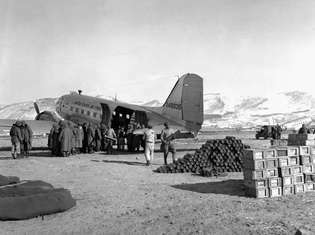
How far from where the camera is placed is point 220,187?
1038cm

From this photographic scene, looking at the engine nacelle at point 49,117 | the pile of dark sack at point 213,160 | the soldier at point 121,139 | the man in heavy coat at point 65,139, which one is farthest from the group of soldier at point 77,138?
the pile of dark sack at point 213,160

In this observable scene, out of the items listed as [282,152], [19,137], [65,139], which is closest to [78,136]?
[65,139]

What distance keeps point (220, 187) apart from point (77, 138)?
1193 cm

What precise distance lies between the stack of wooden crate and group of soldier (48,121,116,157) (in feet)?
40.3

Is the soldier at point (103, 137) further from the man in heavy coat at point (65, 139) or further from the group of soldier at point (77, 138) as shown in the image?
the man in heavy coat at point (65, 139)

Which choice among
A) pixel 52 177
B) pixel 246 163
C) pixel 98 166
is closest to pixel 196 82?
pixel 98 166

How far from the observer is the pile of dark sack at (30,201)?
7.05 metres

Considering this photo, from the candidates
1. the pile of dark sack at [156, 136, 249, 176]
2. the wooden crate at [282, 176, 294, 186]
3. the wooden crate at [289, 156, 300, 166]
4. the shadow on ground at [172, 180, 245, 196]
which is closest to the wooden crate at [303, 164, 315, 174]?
the wooden crate at [289, 156, 300, 166]

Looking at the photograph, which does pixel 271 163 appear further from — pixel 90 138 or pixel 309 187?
pixel 90 138

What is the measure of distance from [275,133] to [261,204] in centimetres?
3813

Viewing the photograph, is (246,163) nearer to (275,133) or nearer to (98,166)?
(98,166)

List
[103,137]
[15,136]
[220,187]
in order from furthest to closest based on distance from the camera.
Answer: [103,137] → [15,136] → [220,187]

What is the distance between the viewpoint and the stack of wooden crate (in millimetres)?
8758

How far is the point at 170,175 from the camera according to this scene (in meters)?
12.9
